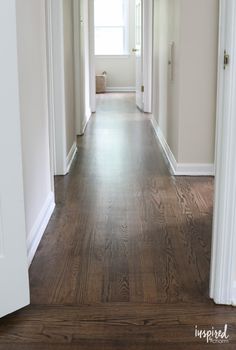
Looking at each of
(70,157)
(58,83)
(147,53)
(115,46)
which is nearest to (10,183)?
(58,83)

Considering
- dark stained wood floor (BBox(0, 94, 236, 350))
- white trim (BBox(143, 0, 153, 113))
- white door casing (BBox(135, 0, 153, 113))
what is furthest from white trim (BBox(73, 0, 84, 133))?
white door casing (BBox(135, 0, 153, 113))

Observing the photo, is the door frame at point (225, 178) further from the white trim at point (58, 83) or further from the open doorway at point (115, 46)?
the open doorway at point (115, 46)

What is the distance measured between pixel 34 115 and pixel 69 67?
232 centimetres

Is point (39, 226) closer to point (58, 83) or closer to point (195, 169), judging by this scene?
point (58, 83)

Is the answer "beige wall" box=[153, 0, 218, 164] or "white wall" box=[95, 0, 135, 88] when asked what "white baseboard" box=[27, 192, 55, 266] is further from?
"white wall" box=[95, 0, 135, 88]

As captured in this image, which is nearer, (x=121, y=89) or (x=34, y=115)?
(x=34, y=115)

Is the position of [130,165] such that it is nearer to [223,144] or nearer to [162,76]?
[162,76]

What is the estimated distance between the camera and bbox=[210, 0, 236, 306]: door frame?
7.43 ft

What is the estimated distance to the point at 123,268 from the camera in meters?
2.93

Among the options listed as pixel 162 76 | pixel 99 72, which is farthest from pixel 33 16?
pixel 99 72

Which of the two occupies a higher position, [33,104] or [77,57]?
[77,57]

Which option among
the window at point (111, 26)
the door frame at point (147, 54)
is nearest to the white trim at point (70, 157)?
the door frame at point (147, 54)

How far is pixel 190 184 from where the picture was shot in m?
4.57

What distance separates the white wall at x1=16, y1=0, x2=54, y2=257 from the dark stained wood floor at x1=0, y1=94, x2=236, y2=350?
0.17 m
